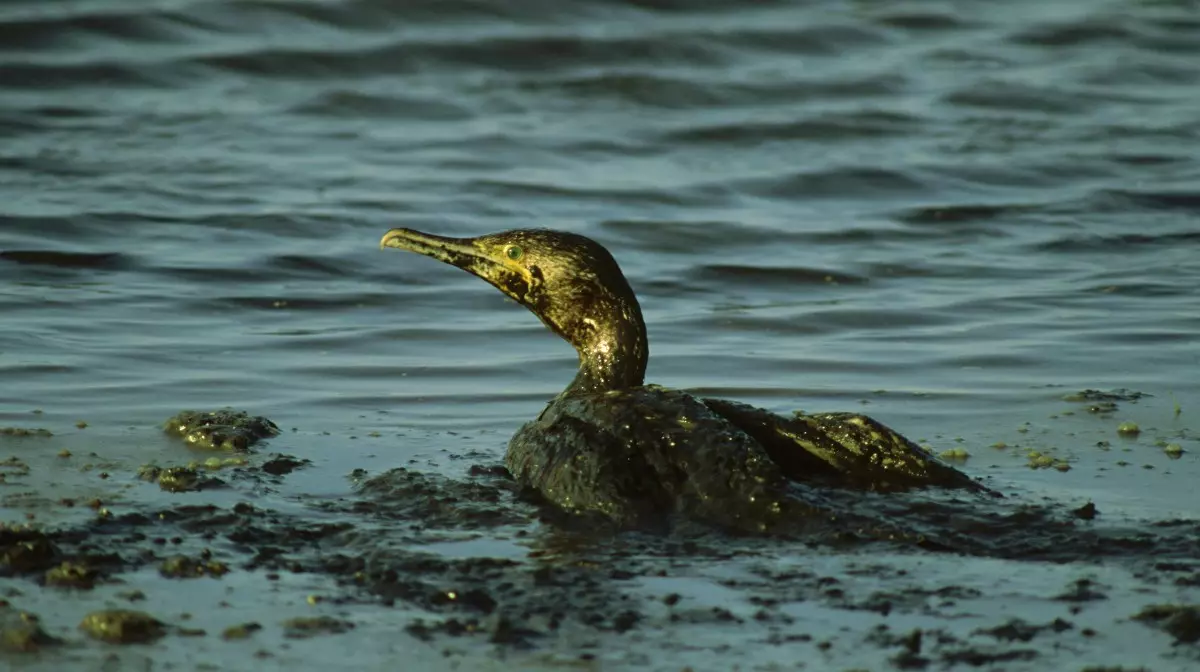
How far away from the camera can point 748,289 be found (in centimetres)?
1133

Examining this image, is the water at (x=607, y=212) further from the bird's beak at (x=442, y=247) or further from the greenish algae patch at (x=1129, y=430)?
the bird's beak at (x=442, y=247)

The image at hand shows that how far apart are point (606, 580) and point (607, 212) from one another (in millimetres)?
7970

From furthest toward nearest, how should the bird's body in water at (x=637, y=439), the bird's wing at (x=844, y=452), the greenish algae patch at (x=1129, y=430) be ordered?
1. the greenish algae patch at (x=1129, y=430)
2. the bird's wing at (x=844, y=452)
3. the bird's body in water at (x=637, y=439)

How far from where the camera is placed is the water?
838cm

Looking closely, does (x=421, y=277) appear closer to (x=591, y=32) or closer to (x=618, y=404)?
(x=618, y=404)

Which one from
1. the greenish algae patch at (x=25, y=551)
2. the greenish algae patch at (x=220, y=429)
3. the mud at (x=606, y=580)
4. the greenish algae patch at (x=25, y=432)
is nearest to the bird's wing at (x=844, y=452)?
the mud at (x=606, y=580)

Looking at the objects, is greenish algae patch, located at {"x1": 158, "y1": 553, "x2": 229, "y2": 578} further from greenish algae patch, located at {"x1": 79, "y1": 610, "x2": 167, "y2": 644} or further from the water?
the water

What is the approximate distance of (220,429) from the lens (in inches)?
291

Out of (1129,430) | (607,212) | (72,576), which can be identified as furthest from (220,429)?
(607,212)

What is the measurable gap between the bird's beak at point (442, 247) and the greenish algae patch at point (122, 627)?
304 centimetres

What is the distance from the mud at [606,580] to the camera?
4672mm

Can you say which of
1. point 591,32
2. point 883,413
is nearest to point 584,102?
point 591,32

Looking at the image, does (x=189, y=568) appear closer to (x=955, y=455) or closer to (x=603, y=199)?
(x=955, y=455)

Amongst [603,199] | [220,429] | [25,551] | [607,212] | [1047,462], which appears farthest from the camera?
[603,199]
